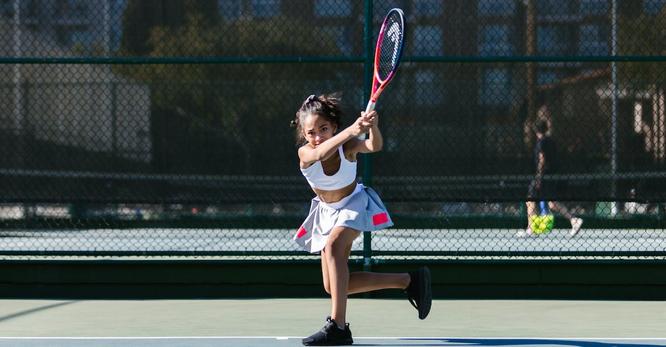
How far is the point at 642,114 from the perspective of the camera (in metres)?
10.3

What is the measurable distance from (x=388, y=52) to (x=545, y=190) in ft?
14.5

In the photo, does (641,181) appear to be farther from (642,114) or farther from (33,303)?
(33,303)

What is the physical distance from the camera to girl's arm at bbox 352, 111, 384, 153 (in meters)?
5.68

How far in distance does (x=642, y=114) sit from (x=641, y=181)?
607 mm

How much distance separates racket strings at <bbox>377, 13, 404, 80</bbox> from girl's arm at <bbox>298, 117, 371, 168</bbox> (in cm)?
40

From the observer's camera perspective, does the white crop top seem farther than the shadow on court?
No

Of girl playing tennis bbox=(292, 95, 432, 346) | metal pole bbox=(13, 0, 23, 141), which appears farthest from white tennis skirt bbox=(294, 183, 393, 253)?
metal pole bbox=(13, 0, 23, 141)

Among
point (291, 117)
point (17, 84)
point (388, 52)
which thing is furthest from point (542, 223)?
point (17, 84)

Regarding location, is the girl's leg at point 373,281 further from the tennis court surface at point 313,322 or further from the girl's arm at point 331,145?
the girl's arm at point 331,145

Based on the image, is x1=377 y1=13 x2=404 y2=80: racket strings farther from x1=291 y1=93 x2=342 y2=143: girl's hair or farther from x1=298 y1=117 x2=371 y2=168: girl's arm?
x1=298 y1=117 x2=371 y2=168: girl's arm

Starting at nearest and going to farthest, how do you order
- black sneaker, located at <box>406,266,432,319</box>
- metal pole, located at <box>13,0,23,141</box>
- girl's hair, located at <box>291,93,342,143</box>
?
girl's hair, located at <box>291,93,342,143</box>
black sneaker, located at <box>406,266,432,319</box>
metal pole, located at <box>13,0,23,141</box>

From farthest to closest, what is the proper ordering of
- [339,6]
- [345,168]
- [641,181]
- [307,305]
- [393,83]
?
1. [339,6]
2. [393,83]
3. [641,181]
4. [307,305]
5. [345,168]

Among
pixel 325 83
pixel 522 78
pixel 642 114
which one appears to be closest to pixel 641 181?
pixel 642 114

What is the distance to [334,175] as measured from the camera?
6.20 meters
